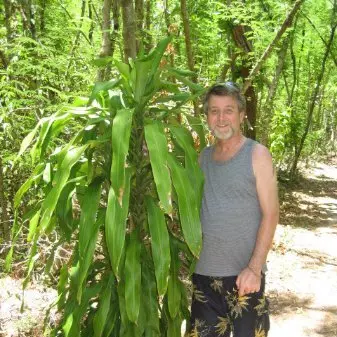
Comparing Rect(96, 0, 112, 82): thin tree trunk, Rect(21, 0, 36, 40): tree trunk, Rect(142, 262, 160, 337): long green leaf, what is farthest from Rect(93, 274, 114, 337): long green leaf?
Rect(21, 0, 36, 40): tree trunk

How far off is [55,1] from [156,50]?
503 cm

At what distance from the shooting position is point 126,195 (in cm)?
190

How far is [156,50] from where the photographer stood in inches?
83.0

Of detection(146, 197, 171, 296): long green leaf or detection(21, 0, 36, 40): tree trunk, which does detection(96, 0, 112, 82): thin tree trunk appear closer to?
detection(21, 0, 36, 40): tree trunk

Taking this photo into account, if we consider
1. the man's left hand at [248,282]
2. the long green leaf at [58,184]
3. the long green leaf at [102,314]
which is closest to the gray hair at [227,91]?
the long green leaf at [58,184]

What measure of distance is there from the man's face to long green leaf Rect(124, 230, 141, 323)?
75cm

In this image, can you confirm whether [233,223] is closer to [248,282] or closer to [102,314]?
[248,282]

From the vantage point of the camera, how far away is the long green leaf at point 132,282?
2.02 metres

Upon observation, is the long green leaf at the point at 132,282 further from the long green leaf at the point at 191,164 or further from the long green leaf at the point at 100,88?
the long green leaf at the point at 100,88

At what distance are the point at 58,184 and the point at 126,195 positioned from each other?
0.32 m

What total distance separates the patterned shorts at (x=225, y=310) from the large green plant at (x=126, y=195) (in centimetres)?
11

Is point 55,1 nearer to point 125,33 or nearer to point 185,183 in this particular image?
point 125,33

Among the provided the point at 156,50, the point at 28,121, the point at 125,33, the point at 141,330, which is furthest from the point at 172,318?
the point at 28,121

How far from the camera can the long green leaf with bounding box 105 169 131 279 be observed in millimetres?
1851
